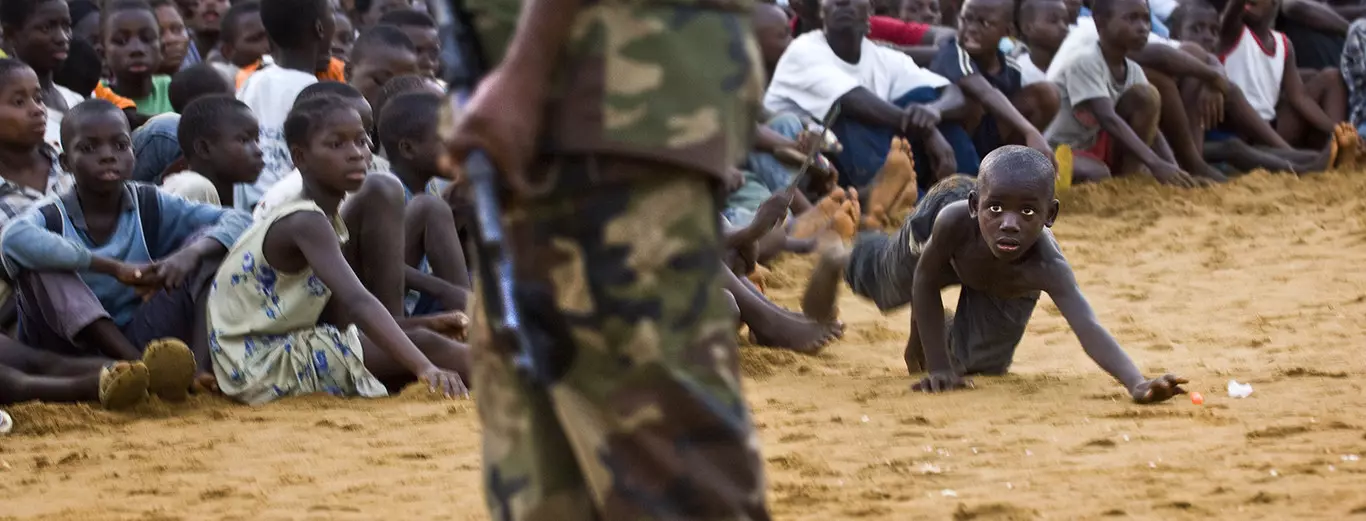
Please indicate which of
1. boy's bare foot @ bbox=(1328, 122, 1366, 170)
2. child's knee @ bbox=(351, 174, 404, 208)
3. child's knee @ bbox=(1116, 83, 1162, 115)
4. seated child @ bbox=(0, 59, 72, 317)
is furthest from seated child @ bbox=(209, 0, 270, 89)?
boy's bare foot @ bbox=(1328, 122, 1366, 170)

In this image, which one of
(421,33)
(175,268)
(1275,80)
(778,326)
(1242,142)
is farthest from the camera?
(1275,80)

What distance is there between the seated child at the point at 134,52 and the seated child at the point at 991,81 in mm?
4060

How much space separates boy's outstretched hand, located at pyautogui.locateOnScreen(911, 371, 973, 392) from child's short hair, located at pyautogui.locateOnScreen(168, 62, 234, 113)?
3.36 m

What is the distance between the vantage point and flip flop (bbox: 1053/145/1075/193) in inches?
369

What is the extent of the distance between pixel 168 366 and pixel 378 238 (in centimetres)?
75

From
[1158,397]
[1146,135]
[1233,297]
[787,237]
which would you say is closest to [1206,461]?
[1158,397]

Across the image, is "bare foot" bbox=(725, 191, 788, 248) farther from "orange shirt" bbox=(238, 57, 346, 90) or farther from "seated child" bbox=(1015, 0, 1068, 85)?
"seated child" bbox=(1015, 0, 1068, 85)

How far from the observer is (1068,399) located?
Answer: 15.3ft

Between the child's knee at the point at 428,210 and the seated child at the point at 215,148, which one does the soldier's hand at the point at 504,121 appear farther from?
the seated child at the point at 215,148

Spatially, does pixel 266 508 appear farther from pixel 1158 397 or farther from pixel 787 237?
pixel 787 237

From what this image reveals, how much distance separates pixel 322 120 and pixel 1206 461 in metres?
2.76

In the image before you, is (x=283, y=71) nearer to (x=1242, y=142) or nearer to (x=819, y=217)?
(x=819, y=217)

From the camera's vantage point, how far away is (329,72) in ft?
25.7

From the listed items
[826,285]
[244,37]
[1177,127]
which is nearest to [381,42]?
[244,37]
